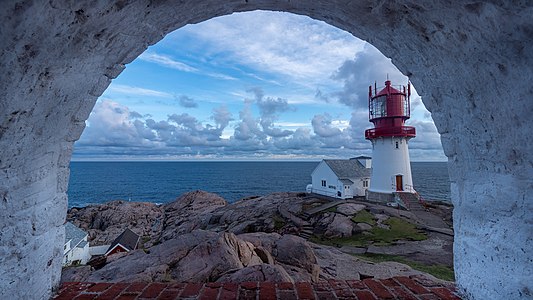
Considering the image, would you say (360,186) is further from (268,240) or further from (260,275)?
(260,275)

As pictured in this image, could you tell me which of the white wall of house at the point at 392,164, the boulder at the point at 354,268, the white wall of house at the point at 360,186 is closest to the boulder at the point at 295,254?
the boulder at the point at 354,268

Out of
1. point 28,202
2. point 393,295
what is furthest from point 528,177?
point 28,202

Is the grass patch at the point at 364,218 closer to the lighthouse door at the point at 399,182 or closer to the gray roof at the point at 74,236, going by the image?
the lighthouse door at the point at 399,182

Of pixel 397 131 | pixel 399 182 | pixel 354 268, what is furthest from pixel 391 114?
pixel 354 268

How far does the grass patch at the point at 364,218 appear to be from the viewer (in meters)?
19.7

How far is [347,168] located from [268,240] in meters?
21.8

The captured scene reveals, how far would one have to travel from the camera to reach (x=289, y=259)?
8.77 m

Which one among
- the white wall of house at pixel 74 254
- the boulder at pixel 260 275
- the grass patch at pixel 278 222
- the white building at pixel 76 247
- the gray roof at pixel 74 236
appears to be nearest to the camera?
the boulder at pixel 260 275

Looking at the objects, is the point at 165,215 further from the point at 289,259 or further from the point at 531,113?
the point at 531,113

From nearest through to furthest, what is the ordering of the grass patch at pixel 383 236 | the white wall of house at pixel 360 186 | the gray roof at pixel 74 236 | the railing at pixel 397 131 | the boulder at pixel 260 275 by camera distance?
the boulder at pixel 260 275 < the grass patch at pixel 383 236 < the gray roof at pixel 74 236 < the railing at pixel 397 131 < the white wall of house at pixel 360 186

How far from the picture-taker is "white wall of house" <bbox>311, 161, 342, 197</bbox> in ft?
96.8

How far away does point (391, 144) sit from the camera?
24.3 m

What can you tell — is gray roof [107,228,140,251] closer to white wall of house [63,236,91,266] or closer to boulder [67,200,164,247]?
white wall of house [63,236,91,266]

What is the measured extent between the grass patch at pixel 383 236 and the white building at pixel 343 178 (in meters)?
9.58
